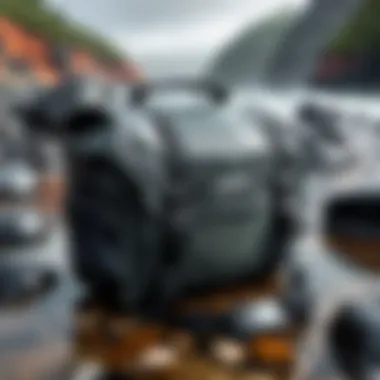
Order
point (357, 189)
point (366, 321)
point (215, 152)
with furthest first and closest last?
1. point (215, 152)
2. point (357, 189)
3. point (366, 321)

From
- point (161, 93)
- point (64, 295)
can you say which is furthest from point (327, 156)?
point (64, 295)

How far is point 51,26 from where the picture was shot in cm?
101

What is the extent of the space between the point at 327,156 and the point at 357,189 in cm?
11

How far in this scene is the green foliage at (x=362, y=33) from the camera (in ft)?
3.53

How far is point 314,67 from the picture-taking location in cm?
110

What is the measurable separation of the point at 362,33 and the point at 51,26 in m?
0.36

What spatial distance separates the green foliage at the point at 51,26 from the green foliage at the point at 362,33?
25 centimetres

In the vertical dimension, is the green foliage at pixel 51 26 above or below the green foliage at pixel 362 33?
above

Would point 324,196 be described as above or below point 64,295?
above

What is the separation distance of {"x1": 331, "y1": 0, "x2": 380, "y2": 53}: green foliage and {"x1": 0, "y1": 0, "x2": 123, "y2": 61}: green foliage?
0.84 feet

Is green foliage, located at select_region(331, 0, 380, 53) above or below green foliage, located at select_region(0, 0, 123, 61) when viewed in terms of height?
below

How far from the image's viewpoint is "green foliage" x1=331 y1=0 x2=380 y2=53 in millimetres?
1075

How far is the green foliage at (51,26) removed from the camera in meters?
1.00

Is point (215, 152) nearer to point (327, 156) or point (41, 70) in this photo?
point (327, 156)
